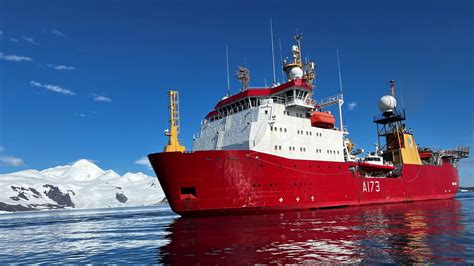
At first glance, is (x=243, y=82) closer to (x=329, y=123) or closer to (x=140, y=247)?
(x=329, y=123)

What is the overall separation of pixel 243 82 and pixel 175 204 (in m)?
14.7

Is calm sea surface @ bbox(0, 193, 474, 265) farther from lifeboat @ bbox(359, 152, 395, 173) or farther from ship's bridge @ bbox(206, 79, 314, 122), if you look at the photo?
lifeboat @ bbox(359, 152, 395, 173)

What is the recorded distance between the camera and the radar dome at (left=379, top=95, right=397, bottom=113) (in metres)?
46.4

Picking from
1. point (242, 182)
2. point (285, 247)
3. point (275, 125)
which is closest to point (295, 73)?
point (275, 125)

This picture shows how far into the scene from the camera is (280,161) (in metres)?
27.6

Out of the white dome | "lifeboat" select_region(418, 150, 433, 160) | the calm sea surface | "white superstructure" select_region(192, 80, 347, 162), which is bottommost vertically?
the calm sea surface

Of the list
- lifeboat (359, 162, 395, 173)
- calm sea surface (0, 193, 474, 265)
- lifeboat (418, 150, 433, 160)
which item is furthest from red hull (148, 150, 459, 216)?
lifeboat (418, 150, 433, 160)

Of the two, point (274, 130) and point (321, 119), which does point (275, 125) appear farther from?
point (321, 119)

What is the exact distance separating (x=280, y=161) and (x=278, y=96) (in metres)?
7.57

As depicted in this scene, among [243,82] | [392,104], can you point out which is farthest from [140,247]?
[392,104]

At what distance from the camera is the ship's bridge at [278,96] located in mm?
31967

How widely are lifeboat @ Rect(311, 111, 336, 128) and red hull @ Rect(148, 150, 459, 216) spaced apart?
3.77 metres

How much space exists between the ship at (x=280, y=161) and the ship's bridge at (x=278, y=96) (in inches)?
3.4

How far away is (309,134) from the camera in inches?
1281
